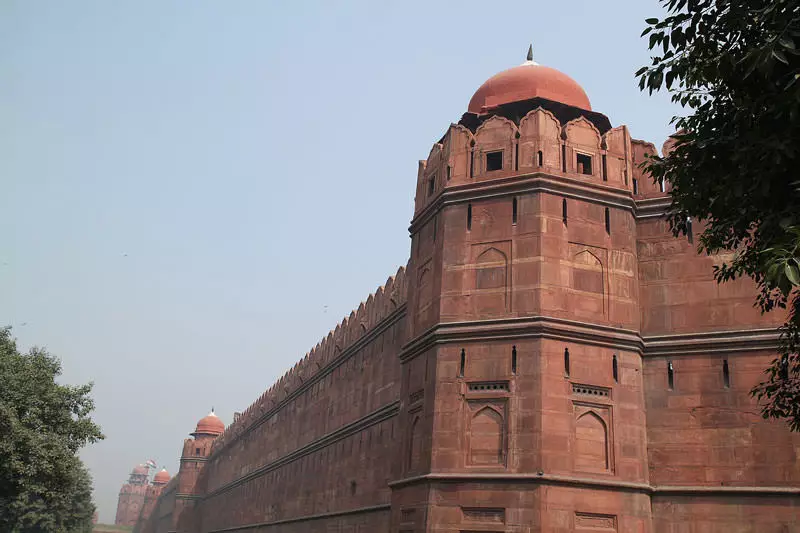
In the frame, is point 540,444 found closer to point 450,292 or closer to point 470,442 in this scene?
point 470,442

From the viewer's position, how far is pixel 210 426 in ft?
214

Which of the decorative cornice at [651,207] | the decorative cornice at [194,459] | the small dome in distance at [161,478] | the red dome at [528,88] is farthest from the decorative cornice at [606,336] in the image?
the small dome in distance at [161,478]

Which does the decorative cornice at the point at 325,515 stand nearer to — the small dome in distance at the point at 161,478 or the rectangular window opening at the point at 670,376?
the rectangular window opening at the point at 670,376

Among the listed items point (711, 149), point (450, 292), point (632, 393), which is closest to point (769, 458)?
point (632, 393)

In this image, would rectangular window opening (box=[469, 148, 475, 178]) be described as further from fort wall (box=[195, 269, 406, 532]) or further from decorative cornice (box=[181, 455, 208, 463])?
decorative cornice (box=[181, 455, 208, 463])

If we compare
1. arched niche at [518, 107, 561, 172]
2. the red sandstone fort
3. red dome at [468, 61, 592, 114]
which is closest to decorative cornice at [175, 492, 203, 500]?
the red sandstone fort

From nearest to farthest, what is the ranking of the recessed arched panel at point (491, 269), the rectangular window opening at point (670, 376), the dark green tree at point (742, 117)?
the dark green tree at point (742, 117)
the rectangular window opening at point (670, 376)
the recessed arched panel at point (491, 269)

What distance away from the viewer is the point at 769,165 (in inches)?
320

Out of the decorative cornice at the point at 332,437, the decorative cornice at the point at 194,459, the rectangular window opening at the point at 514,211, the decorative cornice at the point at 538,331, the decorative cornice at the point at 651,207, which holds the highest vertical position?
the decorative cornice at the point at 194,459

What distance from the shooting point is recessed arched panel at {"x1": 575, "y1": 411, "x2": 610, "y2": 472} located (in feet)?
48.7

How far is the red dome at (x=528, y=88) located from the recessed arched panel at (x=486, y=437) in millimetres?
7570

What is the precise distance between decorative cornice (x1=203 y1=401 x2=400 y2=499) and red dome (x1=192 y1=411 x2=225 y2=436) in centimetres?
1909

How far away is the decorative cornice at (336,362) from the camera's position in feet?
80.3

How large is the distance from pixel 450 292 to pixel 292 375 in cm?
2365
